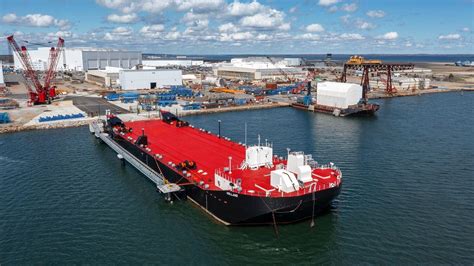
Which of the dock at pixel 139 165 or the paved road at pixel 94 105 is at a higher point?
the paved road at pixel 94 105

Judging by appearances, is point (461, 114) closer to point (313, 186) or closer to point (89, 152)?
point (313, 186)

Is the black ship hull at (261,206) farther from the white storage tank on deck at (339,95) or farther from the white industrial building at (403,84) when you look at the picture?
the white industrial building at (403,84)

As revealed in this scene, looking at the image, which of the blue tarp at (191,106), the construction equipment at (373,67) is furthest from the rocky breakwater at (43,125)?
the construction equipment at (373,67)

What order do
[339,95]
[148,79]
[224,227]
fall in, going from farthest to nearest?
[148,79] < [339,95] < [224,227]

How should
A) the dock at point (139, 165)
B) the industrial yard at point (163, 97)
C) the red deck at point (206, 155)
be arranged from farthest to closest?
the industrial yard at point (163, 97), the dock at point (139, 165), the red deck at point (206, 155)

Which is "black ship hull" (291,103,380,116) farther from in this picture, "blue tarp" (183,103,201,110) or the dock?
the dock

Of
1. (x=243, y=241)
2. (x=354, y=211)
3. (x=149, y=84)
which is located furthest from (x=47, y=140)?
(x=149, y=84)

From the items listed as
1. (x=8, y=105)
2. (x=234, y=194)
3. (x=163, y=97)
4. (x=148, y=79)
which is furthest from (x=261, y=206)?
(x=148, y=79)

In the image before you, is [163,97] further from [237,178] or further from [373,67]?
[237,178]
